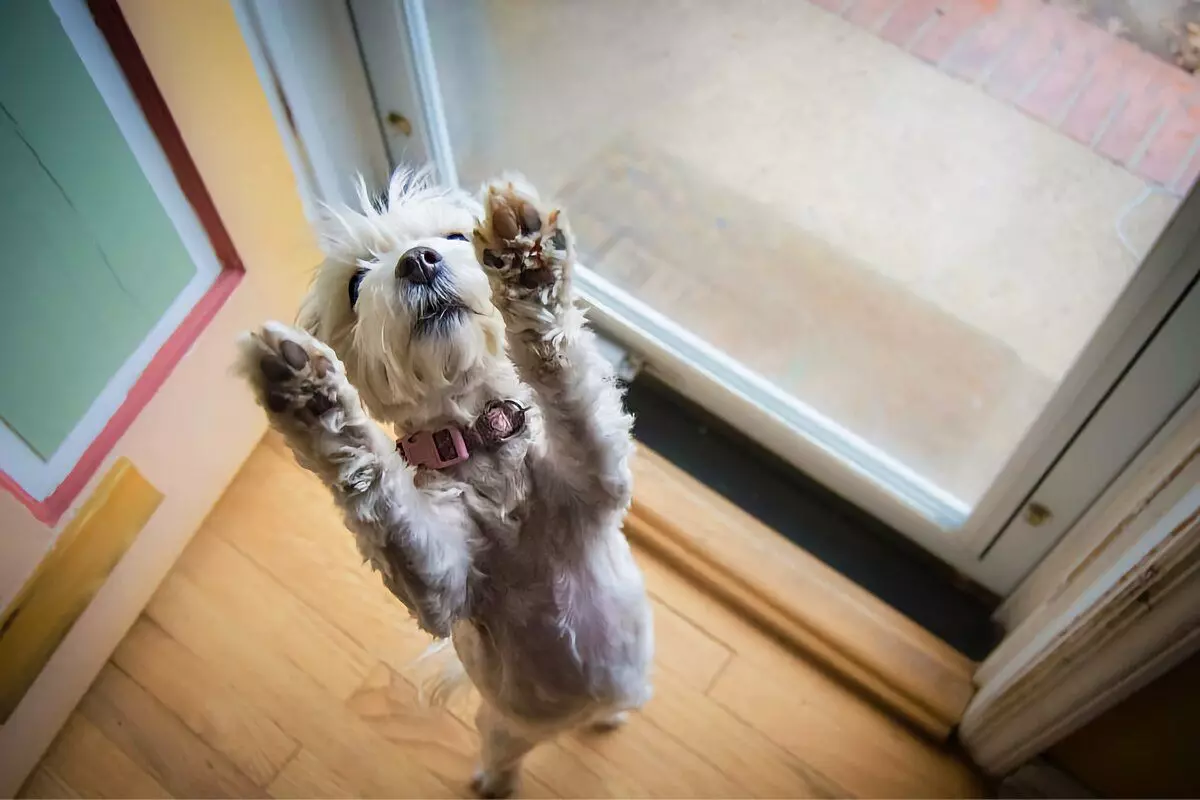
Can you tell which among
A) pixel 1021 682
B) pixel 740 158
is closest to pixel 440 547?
pixel 1021 682

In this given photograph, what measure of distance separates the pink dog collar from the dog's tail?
0.34 meters

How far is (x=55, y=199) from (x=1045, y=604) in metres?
1.06

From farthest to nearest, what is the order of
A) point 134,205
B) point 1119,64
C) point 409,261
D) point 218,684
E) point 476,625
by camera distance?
point 218,684 < point 1119,64 < point 134,205 < point 476,625 < point 409,261

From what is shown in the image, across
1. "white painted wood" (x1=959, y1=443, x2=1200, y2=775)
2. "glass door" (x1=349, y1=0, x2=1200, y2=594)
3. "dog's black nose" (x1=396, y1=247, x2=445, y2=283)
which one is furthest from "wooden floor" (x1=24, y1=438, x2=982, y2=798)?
"dog's black nose" (x1=396, y1=247, x2=445, y2=283)

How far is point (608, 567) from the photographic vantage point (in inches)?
32.4

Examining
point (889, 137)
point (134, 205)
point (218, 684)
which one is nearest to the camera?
point (134, 205)

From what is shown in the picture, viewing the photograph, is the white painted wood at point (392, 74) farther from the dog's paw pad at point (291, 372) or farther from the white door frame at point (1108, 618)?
the white door frame at point (1108, 618)

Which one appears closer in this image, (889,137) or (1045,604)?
(1045,604)

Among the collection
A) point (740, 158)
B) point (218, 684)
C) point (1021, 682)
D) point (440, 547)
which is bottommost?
point (218, 684)

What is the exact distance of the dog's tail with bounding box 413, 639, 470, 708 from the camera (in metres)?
1.02

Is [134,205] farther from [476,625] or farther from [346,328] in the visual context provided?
[476,625]

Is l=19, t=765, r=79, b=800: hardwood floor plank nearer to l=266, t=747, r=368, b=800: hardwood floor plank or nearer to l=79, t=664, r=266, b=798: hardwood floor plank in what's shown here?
l=79, t=664, r=266, b=798: hardwood floor plank

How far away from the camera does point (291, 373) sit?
55 cm

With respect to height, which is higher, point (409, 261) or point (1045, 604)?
point (409, 261)
